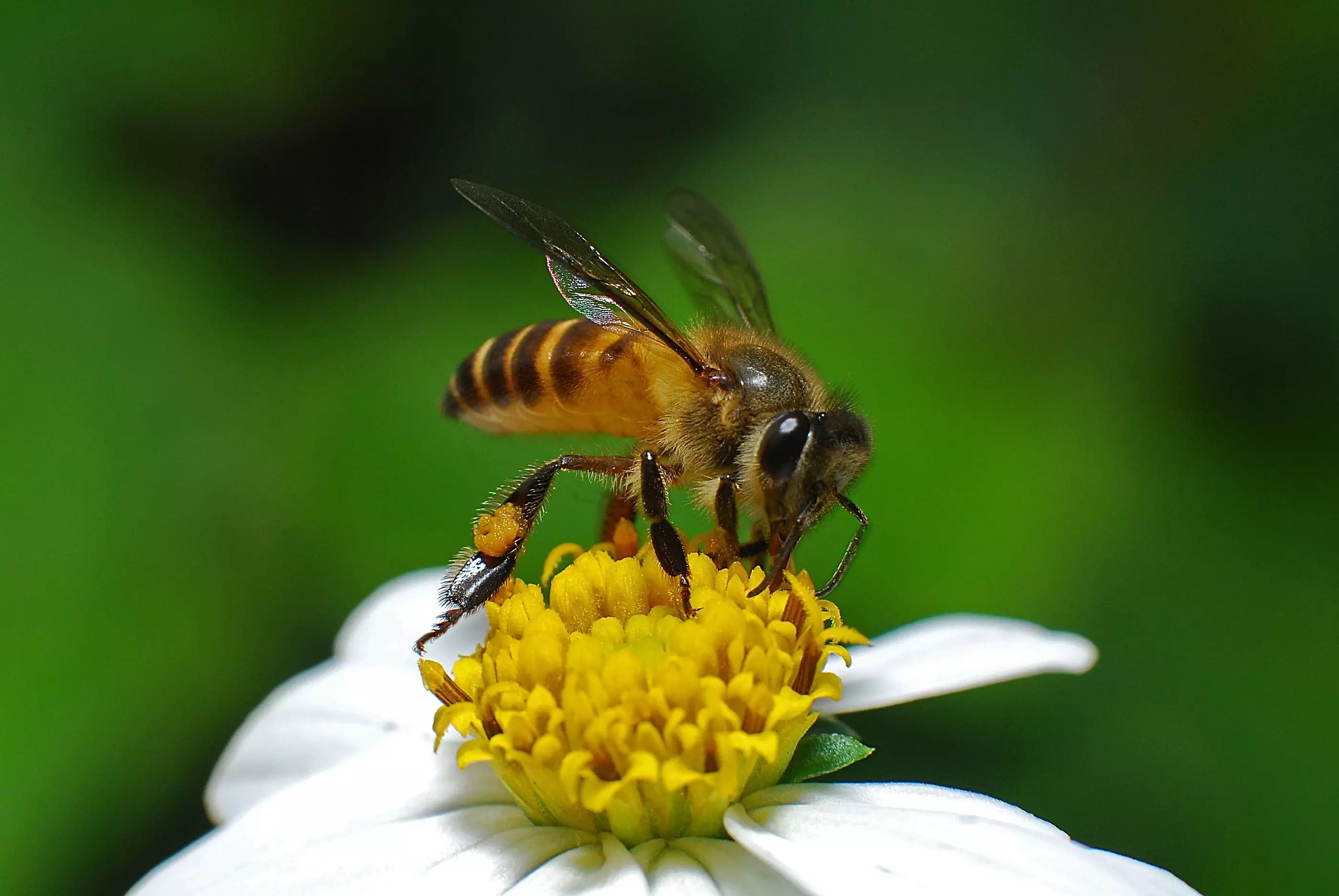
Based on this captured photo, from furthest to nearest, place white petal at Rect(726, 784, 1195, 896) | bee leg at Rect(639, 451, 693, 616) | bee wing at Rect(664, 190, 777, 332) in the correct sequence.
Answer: bee wing at Rect(664, 190, 777, 332)
bee leg at Rect(639, 451, 693, 616)
white petal at Rect(726, 784, 1195, 896)

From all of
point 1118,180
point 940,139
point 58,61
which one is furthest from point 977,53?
point 58,61

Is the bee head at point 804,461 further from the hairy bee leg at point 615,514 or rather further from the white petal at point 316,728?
the white petal at point 316,728

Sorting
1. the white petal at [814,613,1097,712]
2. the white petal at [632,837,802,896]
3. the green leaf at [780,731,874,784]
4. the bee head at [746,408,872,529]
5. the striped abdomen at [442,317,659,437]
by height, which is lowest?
the white petal at [632,837,802,896]

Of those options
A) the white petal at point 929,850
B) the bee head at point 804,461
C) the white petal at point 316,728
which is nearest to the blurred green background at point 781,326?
the white petal at point 316,728

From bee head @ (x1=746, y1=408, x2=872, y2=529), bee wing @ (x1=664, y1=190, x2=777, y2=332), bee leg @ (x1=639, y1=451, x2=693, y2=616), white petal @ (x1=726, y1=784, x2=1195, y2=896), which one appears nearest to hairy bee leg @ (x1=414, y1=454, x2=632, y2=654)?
bee leg @ (x1=639, y1=451, x2=693, y2=616)

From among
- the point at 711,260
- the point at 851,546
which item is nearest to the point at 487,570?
the point at 851,546

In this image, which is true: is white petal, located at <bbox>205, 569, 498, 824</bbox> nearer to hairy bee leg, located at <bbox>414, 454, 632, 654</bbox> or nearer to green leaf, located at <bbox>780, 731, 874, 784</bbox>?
hairy bee leg, located at <bbox>414, 454, 632, 654</bbox>

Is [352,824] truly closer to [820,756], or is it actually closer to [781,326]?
[820,756]

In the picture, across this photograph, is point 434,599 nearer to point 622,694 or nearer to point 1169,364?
point 622,694
